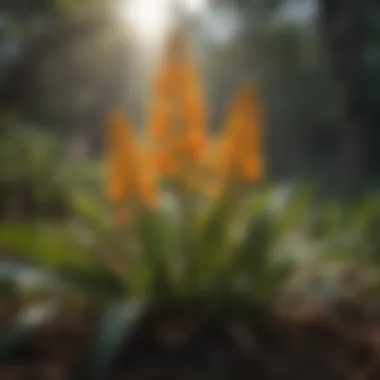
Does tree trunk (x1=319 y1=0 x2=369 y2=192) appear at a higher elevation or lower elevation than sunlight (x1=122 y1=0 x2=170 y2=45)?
lower

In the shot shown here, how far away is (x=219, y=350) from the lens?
159 cm

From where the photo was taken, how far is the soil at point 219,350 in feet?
5.05

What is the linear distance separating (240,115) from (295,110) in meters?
0.91

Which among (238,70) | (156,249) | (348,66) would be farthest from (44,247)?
(348,66)

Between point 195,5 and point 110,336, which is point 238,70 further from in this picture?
point 110,336

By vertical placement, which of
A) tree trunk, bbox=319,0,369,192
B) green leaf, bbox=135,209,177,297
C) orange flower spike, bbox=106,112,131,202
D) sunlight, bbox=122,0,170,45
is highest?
sunlight, bbox=122,0,170,45

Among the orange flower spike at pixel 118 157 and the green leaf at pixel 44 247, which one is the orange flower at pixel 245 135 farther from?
the green leaf at pixel 44 247

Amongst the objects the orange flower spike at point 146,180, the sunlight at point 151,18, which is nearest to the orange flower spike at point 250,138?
the orange flower spike at point 146,180

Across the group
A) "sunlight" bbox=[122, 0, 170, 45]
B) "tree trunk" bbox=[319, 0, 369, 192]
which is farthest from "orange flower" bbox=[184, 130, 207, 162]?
"tree trunk" bbox=[319, 0, 369, 192]

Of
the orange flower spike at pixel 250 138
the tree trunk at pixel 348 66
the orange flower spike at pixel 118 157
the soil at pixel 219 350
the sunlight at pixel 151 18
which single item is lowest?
the soil at pixel 219 350

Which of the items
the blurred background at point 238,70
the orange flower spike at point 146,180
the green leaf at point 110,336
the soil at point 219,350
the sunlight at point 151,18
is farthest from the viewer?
the blurred background at point 238,70

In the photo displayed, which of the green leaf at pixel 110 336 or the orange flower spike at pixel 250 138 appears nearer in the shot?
the green leaf at pixel 110 336

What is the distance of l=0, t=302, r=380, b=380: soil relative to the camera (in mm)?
1538

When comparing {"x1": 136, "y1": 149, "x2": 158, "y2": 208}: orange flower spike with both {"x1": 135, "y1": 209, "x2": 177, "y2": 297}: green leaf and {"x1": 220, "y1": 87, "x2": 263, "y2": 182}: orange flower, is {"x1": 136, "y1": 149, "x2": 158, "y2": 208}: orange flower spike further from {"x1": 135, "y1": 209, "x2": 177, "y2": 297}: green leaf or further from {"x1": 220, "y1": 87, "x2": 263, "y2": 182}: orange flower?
{"x1": 220, "y1": 87, "x2": 263, "y2": 182}: orange flower
